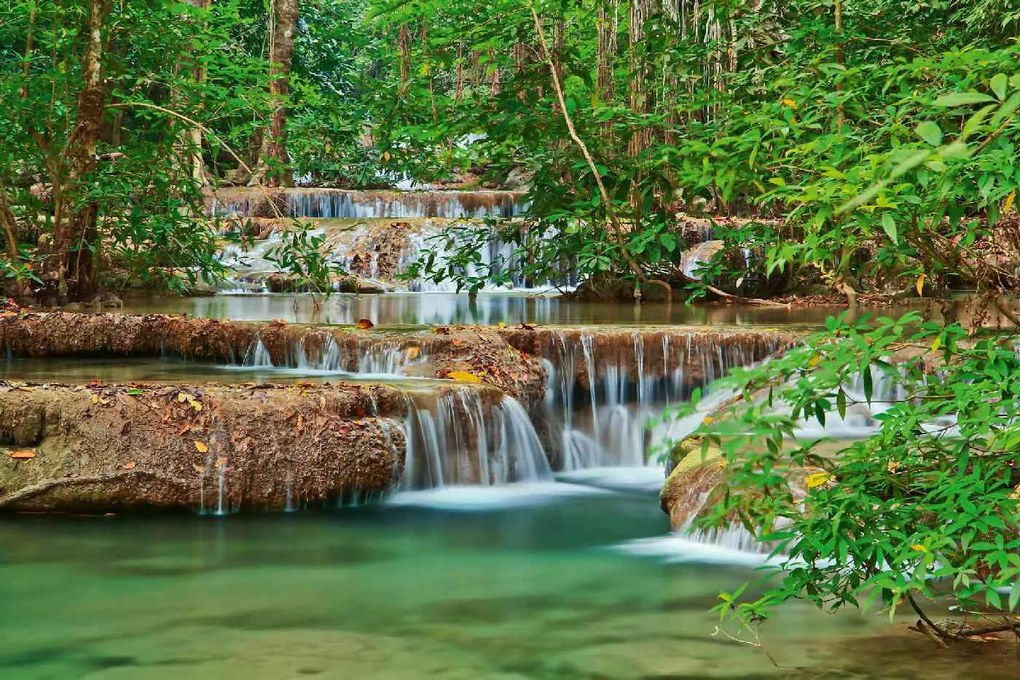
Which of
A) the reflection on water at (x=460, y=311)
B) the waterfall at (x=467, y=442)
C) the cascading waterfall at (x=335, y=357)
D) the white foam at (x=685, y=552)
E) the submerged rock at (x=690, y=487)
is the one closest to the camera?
the white foam at (x=685, y=552)

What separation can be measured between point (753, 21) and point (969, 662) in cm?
411

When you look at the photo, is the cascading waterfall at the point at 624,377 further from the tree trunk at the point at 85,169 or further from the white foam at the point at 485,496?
the tree trunk at the point at 85,169

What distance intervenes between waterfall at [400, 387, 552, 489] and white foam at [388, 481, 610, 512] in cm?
6

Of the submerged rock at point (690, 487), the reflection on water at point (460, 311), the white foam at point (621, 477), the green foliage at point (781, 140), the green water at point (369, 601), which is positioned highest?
the green foliage at point (781, 140)

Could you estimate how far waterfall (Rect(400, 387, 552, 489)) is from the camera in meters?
7.77

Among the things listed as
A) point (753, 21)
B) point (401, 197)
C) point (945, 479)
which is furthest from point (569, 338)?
point (401, 197)

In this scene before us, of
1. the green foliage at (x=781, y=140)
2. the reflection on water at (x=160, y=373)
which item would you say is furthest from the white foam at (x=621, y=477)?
the green foliage at (x=781, y=140)

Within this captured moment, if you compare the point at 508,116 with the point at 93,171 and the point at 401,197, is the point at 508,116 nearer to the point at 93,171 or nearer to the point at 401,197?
the point at 93,171

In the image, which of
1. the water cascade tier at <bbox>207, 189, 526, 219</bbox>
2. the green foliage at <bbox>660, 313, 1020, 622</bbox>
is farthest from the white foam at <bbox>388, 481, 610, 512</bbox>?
the water cascade tier at <bbox>207, 189, 526, 219</bbox>

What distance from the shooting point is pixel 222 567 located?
616 cm

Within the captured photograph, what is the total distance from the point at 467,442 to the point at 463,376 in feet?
2.76

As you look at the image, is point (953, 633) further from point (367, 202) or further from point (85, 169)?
point (367, 202)

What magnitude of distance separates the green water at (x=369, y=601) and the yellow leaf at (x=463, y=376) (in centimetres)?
138

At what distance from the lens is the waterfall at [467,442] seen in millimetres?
7773
